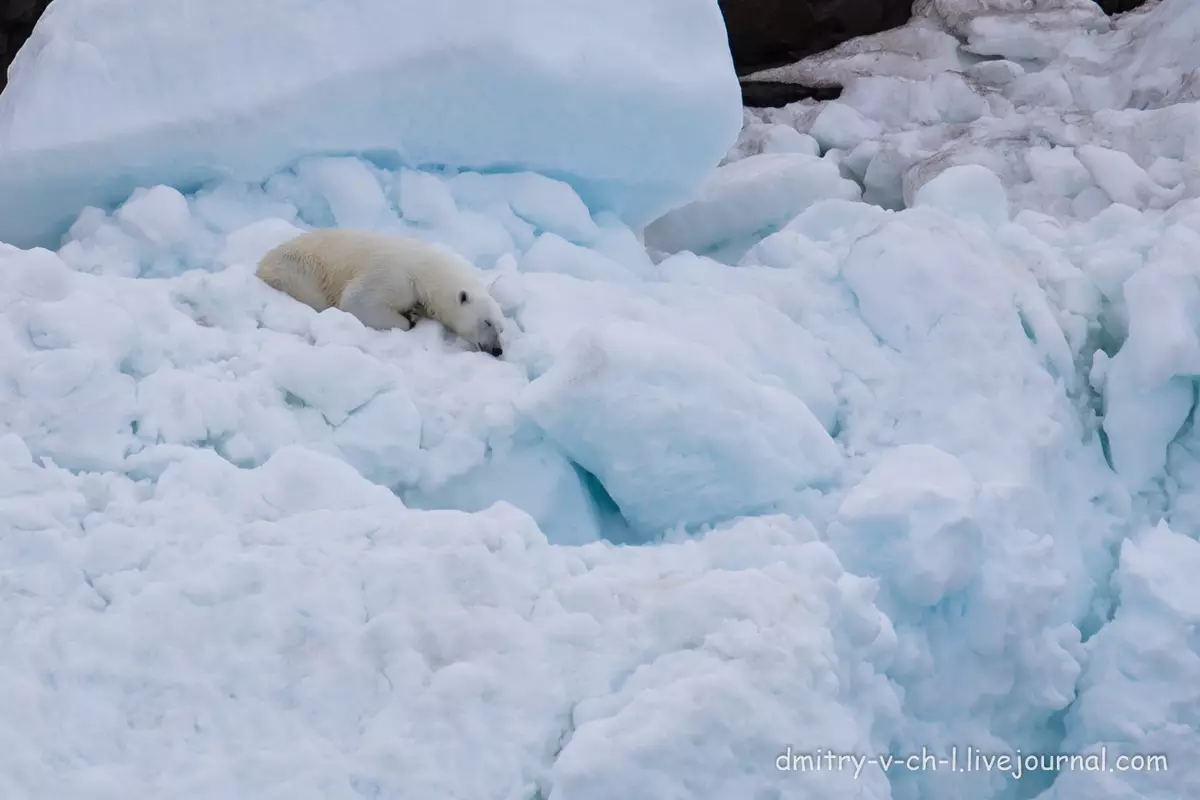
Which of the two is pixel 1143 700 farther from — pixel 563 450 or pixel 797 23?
pixel 797 23

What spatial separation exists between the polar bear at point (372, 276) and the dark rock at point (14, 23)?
500 cm

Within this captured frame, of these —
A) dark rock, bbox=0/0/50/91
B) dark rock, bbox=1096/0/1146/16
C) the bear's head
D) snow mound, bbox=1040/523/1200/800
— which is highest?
dark rock, bbox=0/0/50/91

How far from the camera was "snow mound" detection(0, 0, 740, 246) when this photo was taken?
3.63m

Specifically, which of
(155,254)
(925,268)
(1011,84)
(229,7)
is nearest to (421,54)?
(229,7)

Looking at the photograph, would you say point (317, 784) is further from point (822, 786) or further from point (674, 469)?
point (674, 469)

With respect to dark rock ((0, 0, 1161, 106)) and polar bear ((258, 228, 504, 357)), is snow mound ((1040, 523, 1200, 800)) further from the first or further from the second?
dark rock ((0, 0, 1161, 106))

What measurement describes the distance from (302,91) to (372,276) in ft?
2.77

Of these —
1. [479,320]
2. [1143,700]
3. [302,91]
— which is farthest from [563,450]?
[302,91]

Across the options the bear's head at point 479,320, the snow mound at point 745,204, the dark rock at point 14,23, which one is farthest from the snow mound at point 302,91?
the dark rock at point 14,23

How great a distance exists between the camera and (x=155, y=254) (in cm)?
359

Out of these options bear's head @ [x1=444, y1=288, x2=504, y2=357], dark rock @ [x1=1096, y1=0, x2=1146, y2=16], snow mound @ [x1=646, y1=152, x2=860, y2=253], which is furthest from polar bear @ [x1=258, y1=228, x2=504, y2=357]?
dark rock @ [x1=1096, y1=0, x2=1146, y2=16]

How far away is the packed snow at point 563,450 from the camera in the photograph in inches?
77.9

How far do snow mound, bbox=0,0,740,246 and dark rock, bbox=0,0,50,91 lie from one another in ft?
12.3

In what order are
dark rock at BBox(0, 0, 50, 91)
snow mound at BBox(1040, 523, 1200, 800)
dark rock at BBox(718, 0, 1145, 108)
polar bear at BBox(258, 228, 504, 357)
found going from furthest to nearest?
dark rock at BBox(718, 0, 1145, 108) → dark rock at BBox(0, 0, 50, 91) → polar bear at BBox(258, 228, 504, 357) → snow mound at BBox(1040, 523, 1200, 800)
